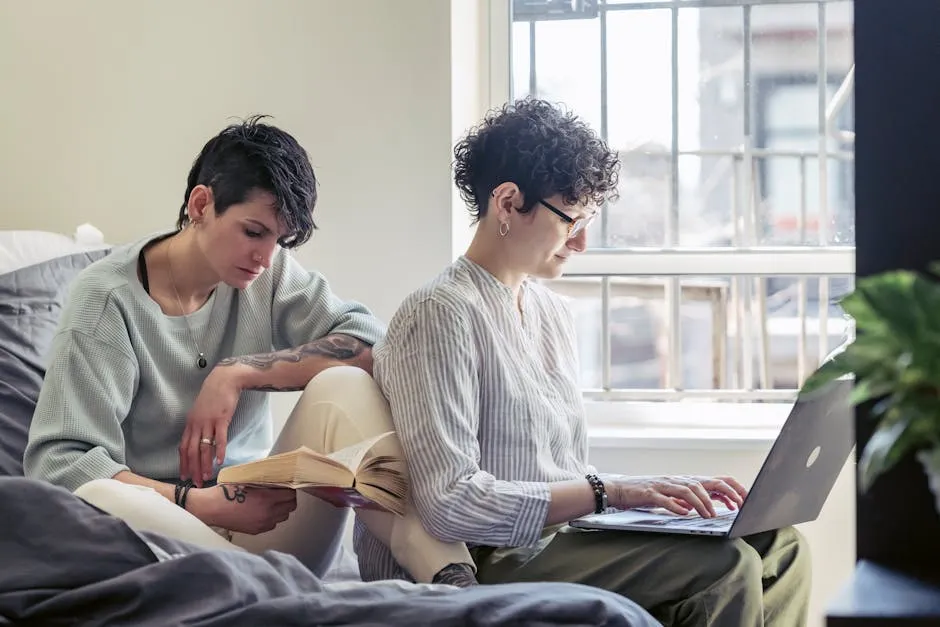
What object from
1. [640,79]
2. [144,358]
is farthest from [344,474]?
[640,79]

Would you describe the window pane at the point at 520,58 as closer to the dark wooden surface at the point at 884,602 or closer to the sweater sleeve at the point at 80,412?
the sweater sleeve at the point at 80,412

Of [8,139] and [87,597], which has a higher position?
[8,139]

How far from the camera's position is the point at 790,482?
1532mm

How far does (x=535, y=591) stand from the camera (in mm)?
1314

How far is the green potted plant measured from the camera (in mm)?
675

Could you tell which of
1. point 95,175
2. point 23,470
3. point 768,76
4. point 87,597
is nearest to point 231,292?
point 23,470

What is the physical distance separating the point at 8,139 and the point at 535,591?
189cm

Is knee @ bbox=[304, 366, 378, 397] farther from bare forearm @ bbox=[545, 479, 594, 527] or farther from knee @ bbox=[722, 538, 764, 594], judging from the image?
knee @ bbox=[722, 538, 764, 594]

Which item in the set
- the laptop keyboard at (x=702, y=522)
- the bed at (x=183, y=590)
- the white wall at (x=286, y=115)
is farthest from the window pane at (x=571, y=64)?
the bed at (x=183, y=590)

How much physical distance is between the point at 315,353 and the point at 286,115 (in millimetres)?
738

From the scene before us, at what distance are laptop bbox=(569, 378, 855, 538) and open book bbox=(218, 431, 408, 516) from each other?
26 cm

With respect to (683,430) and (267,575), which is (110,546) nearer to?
(267,575)

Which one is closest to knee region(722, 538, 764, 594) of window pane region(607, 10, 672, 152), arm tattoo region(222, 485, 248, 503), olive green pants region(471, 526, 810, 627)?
olive green pants region(471, 526, 810, 627)

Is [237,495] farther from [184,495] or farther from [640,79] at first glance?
[640,79]
